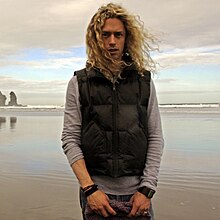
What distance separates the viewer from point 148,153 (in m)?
2.55

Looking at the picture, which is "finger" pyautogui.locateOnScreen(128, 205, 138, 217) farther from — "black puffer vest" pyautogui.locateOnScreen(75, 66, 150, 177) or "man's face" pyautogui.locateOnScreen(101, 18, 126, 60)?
"man's face" pyautogui.locateOnScreen(101, 18, 126, 60)

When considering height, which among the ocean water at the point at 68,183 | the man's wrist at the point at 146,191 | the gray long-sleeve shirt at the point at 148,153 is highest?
the gray long-sleeve shirt at the point at 148,153

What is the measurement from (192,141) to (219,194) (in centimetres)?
664

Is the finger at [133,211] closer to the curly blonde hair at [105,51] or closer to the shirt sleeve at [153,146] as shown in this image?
the shirt sleeve at [153,146]

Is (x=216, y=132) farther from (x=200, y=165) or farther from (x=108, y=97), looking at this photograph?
(x=108, y=97)

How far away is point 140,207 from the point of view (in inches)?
96.0

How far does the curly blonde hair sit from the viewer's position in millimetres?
2582

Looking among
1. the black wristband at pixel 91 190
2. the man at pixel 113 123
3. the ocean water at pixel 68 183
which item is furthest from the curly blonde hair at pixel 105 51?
the ocean water at pixel 68 183

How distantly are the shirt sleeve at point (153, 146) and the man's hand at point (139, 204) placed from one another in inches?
2.9

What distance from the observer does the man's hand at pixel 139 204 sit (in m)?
2.43

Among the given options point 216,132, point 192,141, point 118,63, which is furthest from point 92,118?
point 216,132

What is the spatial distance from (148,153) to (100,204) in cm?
45

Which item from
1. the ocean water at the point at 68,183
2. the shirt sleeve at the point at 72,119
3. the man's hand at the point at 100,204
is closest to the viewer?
the man's hand at the point at 100,204

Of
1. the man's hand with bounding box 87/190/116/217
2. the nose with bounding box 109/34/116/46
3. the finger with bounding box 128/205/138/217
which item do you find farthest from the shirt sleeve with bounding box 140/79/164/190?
the nose with bounding box 109/34/116/46
